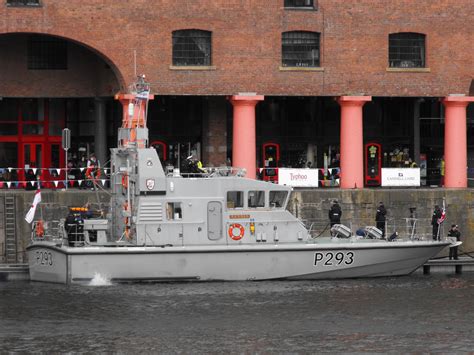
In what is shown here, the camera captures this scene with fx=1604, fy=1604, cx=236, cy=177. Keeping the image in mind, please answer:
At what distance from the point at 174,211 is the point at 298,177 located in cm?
1028

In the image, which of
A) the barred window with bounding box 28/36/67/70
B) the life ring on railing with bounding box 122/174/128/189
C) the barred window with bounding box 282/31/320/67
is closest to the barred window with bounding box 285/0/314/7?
the barred window with bounding box 282/31/320/67

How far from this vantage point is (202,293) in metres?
49.3

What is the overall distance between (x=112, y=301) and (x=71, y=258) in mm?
3443

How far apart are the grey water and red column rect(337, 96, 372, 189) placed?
8966mm

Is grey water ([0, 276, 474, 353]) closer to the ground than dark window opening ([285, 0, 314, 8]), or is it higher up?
closer to the ground

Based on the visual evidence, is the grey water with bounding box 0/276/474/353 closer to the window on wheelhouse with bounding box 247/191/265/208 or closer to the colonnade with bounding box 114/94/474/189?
the window on wheelhouse with bounding box 247/191/265/208

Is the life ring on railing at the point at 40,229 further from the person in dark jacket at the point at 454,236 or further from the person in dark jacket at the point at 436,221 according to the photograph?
the person in dark jacket at the point at 454,236

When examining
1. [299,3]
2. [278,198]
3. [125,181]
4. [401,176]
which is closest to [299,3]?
[299,3]

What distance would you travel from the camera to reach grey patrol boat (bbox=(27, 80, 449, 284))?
5084cm

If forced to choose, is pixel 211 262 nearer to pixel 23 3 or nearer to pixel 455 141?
pixel 23 3

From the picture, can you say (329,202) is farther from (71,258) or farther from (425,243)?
(71,258)

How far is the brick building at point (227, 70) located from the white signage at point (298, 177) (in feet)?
4.40

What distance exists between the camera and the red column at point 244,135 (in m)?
60.9

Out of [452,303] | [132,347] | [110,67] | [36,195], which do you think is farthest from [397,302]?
[110,67]
